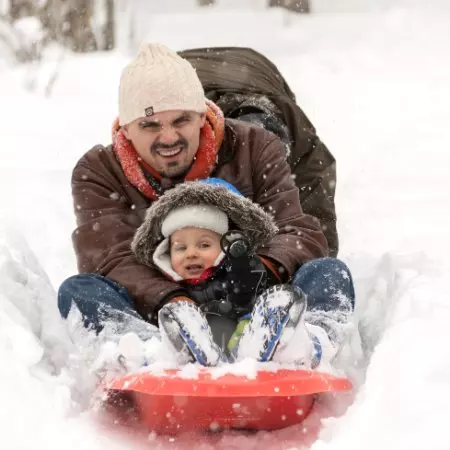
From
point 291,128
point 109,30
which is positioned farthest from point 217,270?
point 109,30

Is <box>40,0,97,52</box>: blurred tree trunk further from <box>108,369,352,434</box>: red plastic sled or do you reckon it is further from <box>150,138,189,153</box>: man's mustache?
<box>108,369,352,434</box>: red plastic sled

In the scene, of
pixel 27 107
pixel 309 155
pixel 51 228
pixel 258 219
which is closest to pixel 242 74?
pixel 309 155

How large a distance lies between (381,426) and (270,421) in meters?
0.45

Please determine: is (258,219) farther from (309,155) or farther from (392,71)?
(392,71)

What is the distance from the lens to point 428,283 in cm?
290

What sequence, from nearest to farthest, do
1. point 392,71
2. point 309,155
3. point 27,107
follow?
1. point 309,155
2. point 27,107
3. point 392,71

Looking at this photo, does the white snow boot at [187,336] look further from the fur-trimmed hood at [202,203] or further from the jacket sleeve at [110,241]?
the fur-trimmed hood at [202,203]

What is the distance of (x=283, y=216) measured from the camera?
10.9 feet

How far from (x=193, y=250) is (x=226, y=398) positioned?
0.70 meters

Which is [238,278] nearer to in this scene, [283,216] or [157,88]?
[283,216]

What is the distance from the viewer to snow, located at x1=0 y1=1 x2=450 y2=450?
2197mm

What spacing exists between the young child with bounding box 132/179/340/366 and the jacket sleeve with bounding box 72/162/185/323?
57 mm

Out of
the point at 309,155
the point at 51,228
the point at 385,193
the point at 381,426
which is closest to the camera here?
the point at 381,426

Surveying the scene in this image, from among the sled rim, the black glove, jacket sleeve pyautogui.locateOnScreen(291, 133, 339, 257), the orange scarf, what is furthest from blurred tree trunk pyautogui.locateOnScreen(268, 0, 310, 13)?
the sled rim
